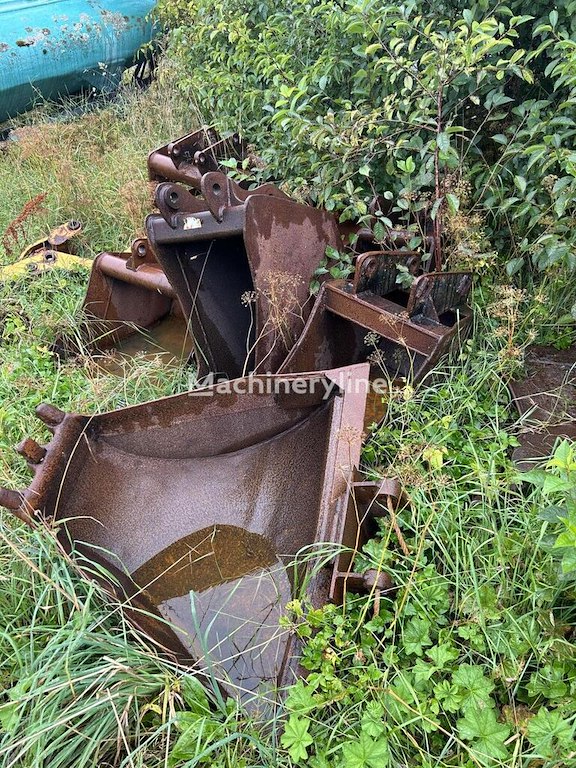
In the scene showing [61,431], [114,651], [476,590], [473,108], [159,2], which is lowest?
[476,590]

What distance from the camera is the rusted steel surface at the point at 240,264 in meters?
2.35

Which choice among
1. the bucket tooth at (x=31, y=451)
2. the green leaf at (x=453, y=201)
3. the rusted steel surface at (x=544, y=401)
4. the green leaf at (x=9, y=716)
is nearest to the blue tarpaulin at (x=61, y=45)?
the green leaf at (x=453, y=201)

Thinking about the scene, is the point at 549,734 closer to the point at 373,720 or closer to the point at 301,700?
the point at 373,720

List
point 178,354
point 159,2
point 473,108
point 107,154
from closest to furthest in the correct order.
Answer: point 473,108
point 178,354
point 107,154
point 159,2

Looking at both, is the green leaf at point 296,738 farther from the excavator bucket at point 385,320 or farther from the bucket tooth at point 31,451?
the excavator bucket at point 385,320

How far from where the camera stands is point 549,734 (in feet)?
4.44

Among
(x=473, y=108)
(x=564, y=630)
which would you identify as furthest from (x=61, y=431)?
(x=473, y=108)

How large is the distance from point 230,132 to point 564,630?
11.0 ft

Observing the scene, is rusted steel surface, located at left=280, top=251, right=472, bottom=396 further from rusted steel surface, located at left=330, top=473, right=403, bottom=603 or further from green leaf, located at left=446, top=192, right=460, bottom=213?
rusted steel surface, located at left=330, top=473, right=403, bottom=603

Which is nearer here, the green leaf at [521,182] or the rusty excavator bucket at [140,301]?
the green leaf at [521,182]

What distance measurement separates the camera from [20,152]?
5.15 metres

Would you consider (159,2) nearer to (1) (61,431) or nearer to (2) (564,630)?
(1) (61,431)

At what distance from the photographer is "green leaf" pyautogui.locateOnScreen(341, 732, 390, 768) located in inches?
54.9

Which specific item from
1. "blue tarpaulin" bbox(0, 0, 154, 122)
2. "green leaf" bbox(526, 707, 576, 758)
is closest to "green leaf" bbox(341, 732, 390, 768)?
"green leaf" bbox(526, 707, 576, 758)
